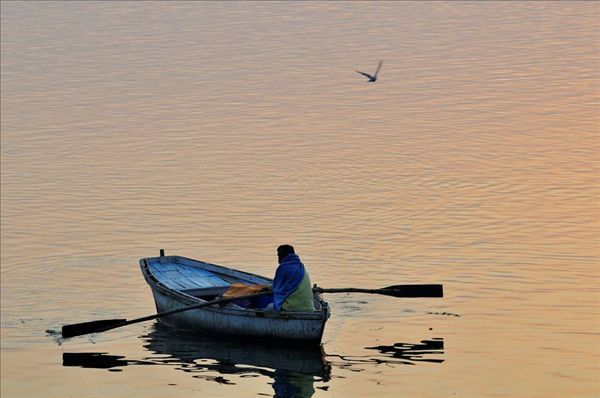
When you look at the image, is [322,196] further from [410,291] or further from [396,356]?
[396,356]

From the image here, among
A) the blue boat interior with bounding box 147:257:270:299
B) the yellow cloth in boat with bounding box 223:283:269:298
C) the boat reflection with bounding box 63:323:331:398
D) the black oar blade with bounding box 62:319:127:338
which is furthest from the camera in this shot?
the blue boat interior with bounding box 147:257:270:299

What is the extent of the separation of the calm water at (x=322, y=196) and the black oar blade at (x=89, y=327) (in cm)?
32

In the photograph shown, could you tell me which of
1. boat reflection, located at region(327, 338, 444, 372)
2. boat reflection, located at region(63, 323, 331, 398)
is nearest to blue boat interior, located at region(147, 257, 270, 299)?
boat reflection, located at region(63, 323, 331, 398)

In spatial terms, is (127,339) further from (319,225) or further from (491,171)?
(491,171)

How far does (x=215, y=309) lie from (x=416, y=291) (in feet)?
9.78

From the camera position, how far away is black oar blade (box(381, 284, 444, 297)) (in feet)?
75.6

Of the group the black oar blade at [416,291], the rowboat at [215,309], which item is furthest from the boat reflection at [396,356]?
the black oar blade at [416,291]

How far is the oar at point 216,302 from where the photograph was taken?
71.4ft

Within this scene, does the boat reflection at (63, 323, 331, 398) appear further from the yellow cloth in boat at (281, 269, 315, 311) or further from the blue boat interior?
the blue boat interior

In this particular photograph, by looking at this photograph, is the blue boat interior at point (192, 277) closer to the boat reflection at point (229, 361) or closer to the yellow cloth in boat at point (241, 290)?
the yellow cloth in boat at point (241, 290)

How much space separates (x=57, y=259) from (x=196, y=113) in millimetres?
12537

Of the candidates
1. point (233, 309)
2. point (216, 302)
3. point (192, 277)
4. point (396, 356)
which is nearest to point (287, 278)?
point (233, 309)

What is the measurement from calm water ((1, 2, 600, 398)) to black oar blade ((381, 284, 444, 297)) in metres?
0.35

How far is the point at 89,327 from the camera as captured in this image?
71.5 feet
